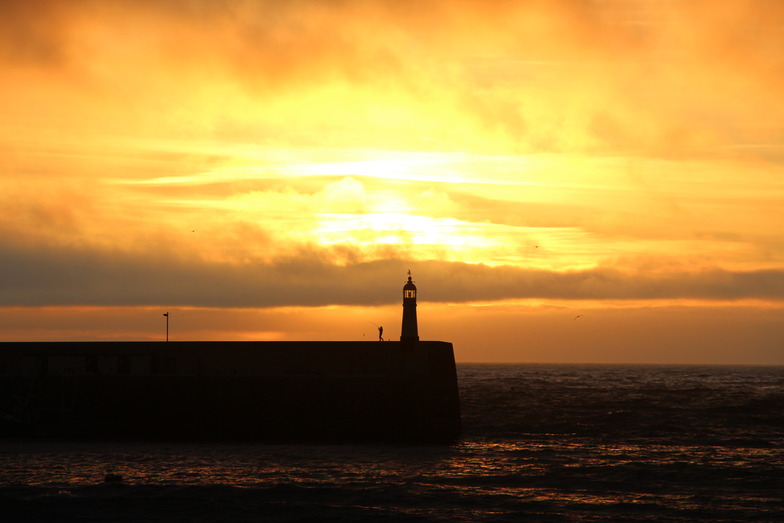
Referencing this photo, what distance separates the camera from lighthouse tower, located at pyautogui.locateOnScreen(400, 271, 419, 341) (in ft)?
132

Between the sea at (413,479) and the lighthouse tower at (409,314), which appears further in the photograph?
the lighthouse tower at (409,314)

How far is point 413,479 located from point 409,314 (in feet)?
42.2

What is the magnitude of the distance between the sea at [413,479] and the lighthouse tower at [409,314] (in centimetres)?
537

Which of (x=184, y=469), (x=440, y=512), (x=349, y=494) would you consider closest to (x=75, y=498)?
(x=184, y=469)

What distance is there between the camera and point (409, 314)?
135ft

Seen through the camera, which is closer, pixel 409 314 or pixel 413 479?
pixel 413 479

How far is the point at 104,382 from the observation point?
38000 millimetres

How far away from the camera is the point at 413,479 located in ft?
95.3

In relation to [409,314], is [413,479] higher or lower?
lower

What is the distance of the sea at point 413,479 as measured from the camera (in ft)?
79.8

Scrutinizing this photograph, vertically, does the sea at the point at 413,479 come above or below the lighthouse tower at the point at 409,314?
below

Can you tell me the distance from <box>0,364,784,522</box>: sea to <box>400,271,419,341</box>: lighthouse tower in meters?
5.37

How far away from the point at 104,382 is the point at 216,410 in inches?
202

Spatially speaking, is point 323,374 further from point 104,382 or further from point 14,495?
point 14,495
